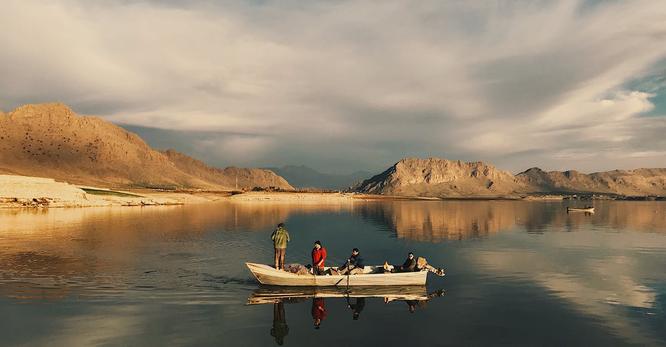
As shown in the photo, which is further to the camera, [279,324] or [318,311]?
[318,311]

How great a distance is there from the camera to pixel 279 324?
840 inches

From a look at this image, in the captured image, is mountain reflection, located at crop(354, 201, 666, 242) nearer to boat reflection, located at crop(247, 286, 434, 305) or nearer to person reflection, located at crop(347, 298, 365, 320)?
boat reflection, located at crop(247, 286, 434, 305)

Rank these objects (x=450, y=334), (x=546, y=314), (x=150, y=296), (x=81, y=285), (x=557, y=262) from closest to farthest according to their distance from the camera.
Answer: (x=450, y=334)
(x=546, y=314)
(x=150, y=296)
(x=81, y=285)
(x=557, y=262)

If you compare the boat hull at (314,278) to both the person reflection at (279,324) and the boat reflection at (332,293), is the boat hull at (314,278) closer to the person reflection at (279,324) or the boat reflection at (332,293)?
the boat reflection at (332,293)

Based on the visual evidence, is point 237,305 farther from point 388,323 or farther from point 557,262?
point 557,262

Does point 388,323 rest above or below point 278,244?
below

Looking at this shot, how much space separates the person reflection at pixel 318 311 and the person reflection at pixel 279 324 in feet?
5.12

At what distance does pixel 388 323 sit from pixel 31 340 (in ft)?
52.3

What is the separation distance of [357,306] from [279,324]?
5567mm

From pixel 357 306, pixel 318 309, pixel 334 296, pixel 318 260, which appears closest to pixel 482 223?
pixel 318 260

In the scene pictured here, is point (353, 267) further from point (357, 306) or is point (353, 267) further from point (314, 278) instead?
point (357, 306)

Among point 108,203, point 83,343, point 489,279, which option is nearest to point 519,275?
point 489,279

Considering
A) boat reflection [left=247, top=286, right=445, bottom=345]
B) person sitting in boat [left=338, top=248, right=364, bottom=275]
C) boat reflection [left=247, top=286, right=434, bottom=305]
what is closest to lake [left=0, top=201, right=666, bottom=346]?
boat reflection [left=247, top=286, right=445, bottom=345]

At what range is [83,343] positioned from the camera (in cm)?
1808
